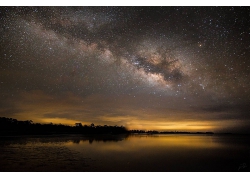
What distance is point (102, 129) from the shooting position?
364 feet

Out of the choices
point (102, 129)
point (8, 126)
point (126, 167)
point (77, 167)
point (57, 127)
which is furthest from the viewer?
point (102, 129)

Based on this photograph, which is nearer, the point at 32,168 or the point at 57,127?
the point at 32,168

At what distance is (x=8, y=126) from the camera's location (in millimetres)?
68312
